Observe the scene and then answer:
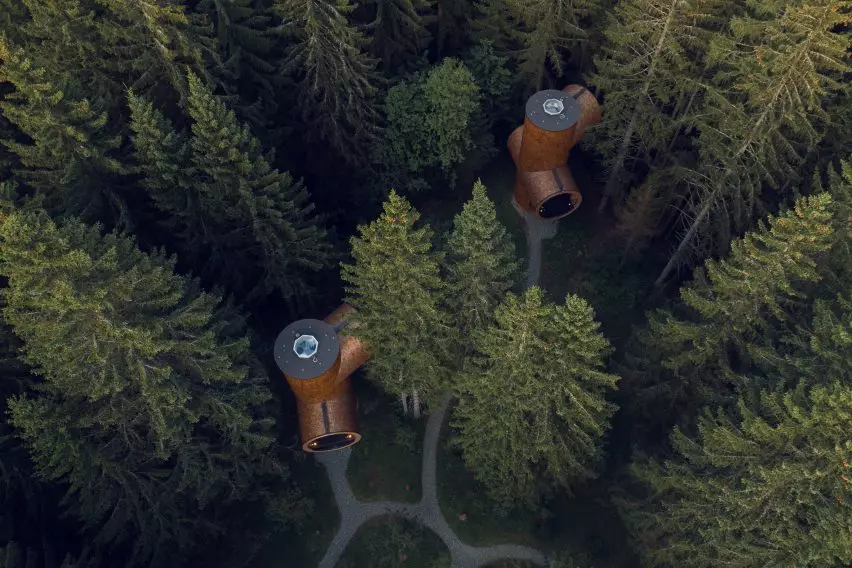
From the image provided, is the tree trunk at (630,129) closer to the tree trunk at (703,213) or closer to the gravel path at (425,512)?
the tree trunk at (703,213)

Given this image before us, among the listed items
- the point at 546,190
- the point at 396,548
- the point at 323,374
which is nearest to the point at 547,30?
the point at 546,190

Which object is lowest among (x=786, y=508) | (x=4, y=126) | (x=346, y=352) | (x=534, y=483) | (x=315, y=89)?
(x=786, y=508)

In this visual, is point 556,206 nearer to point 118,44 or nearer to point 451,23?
point 451,23

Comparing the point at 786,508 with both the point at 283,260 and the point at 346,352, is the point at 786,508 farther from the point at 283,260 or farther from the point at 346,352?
the point at 283,260

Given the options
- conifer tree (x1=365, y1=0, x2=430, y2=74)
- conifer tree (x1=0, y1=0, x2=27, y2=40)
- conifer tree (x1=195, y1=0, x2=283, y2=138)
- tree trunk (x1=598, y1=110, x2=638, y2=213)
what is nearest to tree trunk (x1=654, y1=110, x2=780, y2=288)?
tree trunk (x1=598, y1=110, x2=638, y2=213)

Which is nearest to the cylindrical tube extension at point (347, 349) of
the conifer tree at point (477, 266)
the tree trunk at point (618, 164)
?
the conifer tree at point (477, 266)

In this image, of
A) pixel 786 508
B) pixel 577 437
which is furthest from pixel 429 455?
pixel 786 508
